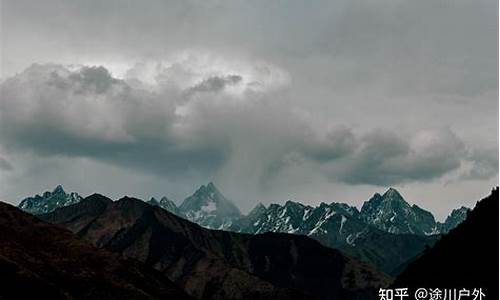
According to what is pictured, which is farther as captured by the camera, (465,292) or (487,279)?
(487,279)

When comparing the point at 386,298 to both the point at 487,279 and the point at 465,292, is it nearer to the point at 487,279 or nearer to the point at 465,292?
the point at 465,292

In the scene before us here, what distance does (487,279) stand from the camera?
654 feet

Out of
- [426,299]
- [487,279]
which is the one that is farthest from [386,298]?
[487,279]

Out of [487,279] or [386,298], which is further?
[487,279]

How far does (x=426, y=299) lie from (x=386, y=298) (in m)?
A: 5.83

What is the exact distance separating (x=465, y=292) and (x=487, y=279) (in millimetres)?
116297

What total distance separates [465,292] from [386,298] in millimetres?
11142

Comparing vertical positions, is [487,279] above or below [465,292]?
above

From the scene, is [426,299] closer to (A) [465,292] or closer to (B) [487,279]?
(A) [465,292]

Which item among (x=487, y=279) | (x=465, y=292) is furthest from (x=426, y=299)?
(x=487, y=279)

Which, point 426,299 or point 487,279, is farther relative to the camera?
point 487,279

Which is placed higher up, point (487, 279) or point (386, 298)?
point (487, 279)

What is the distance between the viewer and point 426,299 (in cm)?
9388
